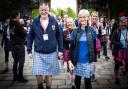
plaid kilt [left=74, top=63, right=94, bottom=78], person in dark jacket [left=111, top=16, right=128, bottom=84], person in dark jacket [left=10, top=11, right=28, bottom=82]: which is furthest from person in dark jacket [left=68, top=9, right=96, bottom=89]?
person in dark jacket [left=10, top=11, right=28, bottom=82]

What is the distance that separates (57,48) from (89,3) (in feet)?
129

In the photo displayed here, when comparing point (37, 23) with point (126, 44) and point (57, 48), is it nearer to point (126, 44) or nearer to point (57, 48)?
point (57, 48)

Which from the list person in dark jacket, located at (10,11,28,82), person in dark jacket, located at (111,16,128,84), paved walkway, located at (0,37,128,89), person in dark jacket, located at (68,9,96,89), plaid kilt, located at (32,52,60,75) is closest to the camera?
person in dark jacket, located at (68,9,96,89)

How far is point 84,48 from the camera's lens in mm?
6004

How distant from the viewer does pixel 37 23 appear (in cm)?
610

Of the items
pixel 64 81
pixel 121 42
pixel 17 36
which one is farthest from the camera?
pixel 64 81

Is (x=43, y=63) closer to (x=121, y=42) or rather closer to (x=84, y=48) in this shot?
(x=84, y=48)

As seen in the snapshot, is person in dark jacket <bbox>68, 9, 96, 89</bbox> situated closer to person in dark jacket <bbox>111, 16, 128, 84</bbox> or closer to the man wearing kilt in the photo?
the man wearing kilt

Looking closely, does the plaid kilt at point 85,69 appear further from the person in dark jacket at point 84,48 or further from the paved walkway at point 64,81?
the paved walkway at point 64,81

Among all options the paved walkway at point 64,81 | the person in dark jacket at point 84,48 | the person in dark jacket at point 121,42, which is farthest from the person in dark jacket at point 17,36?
the person in dark jacket at point 84,48

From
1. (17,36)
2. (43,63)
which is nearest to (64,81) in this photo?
(17,36)

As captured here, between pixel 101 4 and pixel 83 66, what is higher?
pixel 101 4

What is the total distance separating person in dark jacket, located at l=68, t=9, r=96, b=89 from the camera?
5.98 metres

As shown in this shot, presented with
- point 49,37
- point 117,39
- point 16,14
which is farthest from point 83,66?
point 16,14
